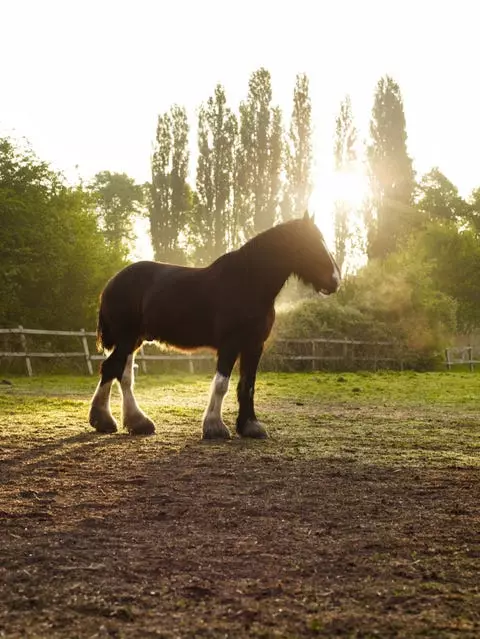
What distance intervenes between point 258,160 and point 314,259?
3247cm

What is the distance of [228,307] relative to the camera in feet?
25.4

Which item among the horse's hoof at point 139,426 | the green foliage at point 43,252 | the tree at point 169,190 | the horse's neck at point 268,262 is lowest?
the horse's hoof at point 139,426

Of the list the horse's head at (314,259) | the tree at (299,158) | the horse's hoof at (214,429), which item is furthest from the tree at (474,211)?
the horse's hoof at (214,429)

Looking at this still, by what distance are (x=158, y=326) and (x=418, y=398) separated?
7477 mm

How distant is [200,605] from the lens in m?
2.63

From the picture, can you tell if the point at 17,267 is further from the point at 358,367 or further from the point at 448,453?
the point at 448,453

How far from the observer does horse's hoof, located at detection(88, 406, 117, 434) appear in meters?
7.96

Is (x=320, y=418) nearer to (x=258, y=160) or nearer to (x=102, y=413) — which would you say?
(x=102, y=413)

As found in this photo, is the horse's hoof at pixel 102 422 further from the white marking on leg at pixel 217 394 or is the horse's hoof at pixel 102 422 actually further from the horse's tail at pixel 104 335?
the white marking on leg at pixel 217 394

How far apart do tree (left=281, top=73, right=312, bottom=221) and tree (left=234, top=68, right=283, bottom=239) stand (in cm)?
52

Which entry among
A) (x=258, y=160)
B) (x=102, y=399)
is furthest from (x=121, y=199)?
(x=102, y=399)

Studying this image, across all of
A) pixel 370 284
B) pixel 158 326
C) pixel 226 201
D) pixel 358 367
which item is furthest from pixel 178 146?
pixel 158 326

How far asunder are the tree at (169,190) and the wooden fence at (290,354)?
15380mm

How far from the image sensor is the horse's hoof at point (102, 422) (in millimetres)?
7965
